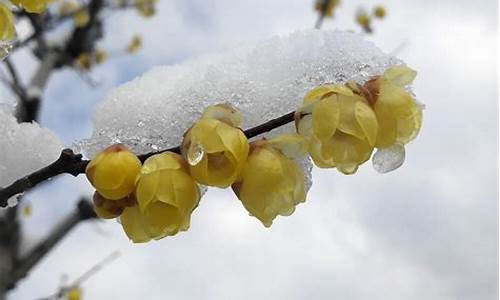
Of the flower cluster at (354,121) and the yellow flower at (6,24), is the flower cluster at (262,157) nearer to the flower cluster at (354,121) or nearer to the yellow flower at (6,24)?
the flower cluster at (354,121)

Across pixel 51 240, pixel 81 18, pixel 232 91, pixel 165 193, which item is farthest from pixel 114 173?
pixel 81 18

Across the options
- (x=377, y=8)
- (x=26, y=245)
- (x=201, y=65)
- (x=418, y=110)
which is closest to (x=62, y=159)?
(x=201, y=65)

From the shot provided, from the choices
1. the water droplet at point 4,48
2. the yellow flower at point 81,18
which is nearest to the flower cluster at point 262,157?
the water droplet at point 4,48

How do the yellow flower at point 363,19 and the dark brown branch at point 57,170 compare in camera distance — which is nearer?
the dark brown branch at point 57,170

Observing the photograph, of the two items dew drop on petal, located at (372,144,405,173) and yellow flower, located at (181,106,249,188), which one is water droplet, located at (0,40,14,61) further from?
dew drop on petal, located at (372,144,405,173)

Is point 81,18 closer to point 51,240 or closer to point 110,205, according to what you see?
point 51,240

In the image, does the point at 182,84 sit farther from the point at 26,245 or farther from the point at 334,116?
the point at 26,245
